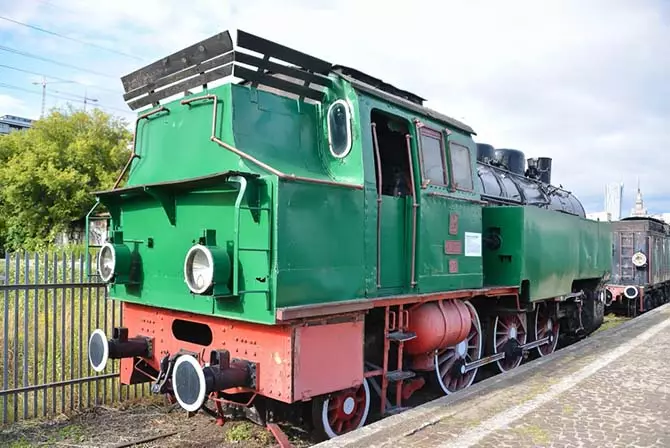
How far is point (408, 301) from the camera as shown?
514 cm

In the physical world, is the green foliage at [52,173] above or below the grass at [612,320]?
above

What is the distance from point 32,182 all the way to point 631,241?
25.2 meters

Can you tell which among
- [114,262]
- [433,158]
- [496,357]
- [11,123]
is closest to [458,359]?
[496,357]

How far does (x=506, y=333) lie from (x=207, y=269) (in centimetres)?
503

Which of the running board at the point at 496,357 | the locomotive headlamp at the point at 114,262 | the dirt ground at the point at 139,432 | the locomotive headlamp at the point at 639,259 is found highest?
the locomotive headlamp at the point at 114,262

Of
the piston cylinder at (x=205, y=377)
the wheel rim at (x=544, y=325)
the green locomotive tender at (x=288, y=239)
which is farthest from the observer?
the wheel rim at (x=544, y=325)

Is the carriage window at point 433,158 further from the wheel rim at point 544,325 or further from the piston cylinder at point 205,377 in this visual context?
the wheel rim at point 544,325

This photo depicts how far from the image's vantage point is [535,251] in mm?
7398

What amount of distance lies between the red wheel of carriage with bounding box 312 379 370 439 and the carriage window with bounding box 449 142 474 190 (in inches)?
98.3

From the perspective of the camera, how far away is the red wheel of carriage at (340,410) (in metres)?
4.56

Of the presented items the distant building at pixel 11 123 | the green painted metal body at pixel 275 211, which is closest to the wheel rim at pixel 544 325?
the green painted metal body at pixel 275 211

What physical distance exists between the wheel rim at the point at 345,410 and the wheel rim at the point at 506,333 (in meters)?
3.03

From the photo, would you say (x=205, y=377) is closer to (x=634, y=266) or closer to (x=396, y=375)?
(x=396, y=375)

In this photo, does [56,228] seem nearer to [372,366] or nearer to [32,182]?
[32,182]
